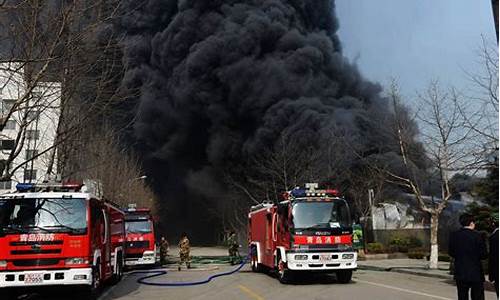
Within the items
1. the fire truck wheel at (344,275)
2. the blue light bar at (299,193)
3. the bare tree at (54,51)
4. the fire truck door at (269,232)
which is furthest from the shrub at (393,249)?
the bare tree at (54,51)

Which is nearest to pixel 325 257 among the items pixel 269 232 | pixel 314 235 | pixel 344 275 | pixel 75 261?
pixel 314 235

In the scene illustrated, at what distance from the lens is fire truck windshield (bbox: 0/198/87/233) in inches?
382

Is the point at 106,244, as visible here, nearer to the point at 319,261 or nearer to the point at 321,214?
the point at 319,261

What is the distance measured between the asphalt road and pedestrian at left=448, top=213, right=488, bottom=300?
10.3ft

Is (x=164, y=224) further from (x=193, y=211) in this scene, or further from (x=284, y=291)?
(x=284, y=291)

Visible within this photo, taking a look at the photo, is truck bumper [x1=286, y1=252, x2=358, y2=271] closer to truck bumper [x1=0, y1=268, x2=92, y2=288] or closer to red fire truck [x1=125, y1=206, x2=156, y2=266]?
truck bumper [x1=0, y1=268, x2=92, y2=288]

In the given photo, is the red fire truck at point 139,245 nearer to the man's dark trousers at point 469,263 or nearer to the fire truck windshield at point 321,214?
the fire truck windshield at point 321,214

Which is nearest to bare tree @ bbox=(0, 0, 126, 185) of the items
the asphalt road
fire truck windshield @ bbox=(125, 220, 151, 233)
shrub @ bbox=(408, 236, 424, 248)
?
the asphalt road

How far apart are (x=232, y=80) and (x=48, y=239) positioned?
28.0 meters

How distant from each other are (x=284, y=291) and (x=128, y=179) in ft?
84.2

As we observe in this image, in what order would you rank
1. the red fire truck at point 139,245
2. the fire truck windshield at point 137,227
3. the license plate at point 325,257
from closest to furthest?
the license plate at point 325,257, the red fire truck at point 139,245, the fire truck windshield at point 137,227

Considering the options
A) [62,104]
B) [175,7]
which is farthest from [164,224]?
[62,104]

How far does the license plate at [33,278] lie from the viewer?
9.41 m

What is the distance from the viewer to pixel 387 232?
1111 inches
